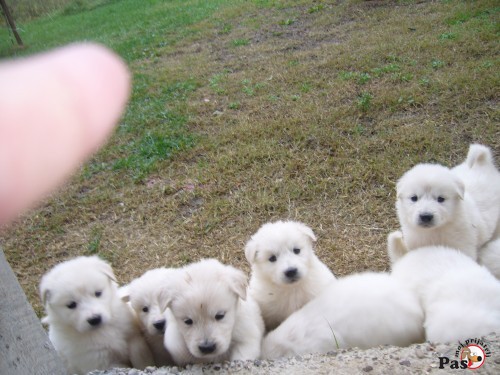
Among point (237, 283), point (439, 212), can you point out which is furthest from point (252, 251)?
point (439, 212)

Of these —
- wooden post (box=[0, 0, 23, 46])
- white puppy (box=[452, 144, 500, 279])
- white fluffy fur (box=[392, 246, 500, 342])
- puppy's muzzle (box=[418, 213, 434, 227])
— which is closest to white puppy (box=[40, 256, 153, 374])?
white fluffy fur (box=[392, 246, 500, 342])

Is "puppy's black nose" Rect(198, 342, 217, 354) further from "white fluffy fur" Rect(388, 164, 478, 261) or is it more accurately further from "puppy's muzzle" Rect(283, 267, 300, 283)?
"white fluffy fur" Rect(388, 164, 478, 261)

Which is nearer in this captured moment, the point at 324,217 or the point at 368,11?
the point at 324,217

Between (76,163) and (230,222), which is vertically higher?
(76,163)

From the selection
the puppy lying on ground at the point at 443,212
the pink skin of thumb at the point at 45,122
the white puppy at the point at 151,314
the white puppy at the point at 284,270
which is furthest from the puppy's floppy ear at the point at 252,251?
the pink skin of thumb at the point at 45,122

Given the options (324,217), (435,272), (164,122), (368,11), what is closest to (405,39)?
(368,11)

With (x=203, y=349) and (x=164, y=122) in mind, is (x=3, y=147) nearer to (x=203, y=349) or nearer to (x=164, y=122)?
(x=203, y=349)
